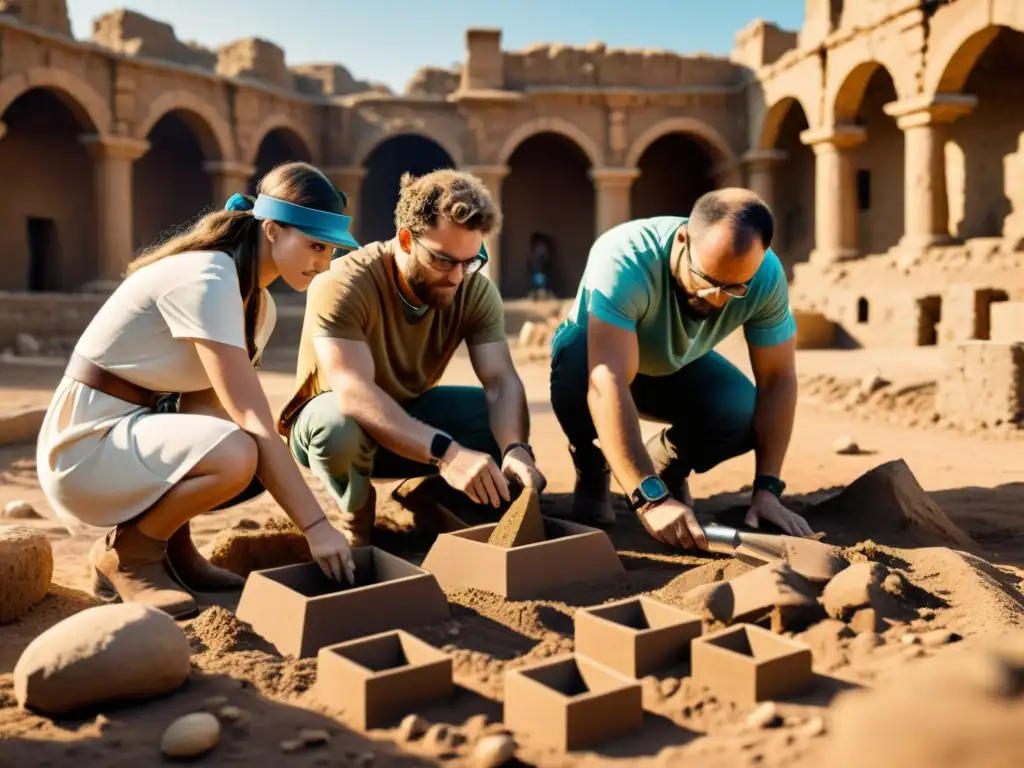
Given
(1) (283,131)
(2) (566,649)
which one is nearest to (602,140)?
Result: (1) (283,131)

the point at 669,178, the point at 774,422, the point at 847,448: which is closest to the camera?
the point at 774,422

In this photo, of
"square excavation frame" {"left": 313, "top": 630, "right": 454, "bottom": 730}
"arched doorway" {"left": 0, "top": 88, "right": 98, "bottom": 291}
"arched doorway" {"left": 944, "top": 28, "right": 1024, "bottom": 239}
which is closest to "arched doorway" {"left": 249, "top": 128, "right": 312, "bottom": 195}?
"arched doorway" {"left": 0, "top": 88, "right": 98, "bottom": 291}

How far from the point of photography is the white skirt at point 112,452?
3090 millimetres

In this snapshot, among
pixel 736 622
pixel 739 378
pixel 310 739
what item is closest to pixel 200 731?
pixel 310 739

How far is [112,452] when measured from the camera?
312 centimetres

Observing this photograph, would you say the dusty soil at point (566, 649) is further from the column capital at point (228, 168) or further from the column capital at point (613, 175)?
the column capital at point (613, 175)

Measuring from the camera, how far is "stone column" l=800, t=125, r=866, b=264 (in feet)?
48.6

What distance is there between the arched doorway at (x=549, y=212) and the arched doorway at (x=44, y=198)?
842 centimetres

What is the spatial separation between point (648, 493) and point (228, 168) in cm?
1581

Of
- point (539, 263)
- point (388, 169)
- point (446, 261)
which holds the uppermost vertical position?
point (388, 169)

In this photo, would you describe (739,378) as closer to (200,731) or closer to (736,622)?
(736,622)

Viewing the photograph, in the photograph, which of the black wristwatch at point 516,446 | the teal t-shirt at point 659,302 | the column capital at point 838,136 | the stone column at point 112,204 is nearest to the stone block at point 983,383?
the teal t-shirt at point 659,302

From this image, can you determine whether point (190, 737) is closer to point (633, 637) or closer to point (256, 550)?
point (633, 637)

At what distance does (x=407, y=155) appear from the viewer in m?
22.7
